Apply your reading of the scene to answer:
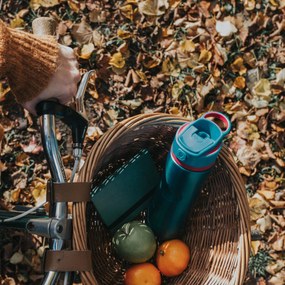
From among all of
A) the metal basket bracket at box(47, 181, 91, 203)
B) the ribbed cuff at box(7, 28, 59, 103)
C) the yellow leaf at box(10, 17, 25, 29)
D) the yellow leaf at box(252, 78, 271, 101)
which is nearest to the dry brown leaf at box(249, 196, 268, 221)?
the yellow leaf at box(252, 78, 271, 101)

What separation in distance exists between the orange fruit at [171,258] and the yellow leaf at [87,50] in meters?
0.98

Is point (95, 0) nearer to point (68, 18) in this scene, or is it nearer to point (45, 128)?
point (68, 18)

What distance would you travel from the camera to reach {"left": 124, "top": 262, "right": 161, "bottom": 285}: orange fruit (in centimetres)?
152

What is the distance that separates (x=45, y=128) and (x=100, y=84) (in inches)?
37.2

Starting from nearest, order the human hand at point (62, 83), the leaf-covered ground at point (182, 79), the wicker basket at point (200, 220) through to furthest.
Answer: the human hand at point (62, 83)
the wicker basket at point (200, 220)
the leaf-covered ground at point (182, 79)

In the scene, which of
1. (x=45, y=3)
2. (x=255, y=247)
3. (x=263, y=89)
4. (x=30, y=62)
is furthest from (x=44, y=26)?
(x=255, y=247)

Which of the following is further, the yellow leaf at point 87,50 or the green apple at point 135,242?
the yellow leaf at point 87,50

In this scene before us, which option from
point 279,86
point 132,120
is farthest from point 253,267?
point 132,120

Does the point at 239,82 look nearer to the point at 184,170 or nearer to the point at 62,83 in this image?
the point at 184,170

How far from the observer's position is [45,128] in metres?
1.32

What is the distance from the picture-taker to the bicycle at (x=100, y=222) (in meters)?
1.26

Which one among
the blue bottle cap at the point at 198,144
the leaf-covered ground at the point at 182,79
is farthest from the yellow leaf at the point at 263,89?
the blue bottle cap at the point at 198,144

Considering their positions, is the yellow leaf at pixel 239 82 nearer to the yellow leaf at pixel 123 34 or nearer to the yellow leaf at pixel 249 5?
the yellow leaf at pixel 249 5

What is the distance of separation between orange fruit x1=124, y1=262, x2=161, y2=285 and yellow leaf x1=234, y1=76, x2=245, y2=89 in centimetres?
101
